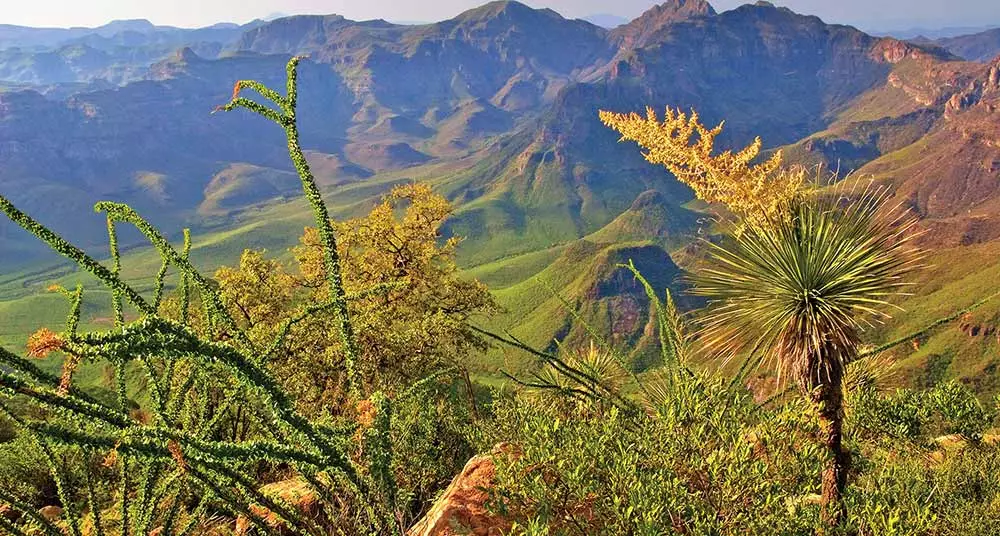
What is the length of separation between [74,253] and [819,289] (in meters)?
11.5

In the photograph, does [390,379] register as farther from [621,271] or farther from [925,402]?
[621,271]

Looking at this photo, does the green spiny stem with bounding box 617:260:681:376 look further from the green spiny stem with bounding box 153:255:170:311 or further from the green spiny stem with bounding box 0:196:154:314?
the green spiny stem with bounding box 153:255:170:311

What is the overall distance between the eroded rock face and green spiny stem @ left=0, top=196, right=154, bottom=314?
5636 mm

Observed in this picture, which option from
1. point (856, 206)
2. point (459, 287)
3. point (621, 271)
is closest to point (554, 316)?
point (621, 271)

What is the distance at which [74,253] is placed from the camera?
811 centimetres

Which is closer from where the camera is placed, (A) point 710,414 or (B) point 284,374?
(A) point 710,414

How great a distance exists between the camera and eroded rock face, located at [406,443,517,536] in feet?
30.7

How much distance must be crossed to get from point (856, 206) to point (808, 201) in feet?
3.49

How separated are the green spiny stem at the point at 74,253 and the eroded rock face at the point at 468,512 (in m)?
5.64

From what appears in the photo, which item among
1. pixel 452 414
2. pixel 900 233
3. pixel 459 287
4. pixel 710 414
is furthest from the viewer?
pixel 459 287

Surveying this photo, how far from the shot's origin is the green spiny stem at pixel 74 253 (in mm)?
7609

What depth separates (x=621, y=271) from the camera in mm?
198750

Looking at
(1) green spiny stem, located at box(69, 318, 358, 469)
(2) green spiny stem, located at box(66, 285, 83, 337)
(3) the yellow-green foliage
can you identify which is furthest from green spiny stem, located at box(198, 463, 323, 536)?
(3) the yellow-green foliage

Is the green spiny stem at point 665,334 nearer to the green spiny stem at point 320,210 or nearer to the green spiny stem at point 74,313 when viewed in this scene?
the green spiny stem at point 320,210
